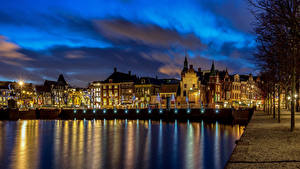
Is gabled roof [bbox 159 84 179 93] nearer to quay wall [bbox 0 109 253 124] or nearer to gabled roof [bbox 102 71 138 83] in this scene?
gabled roof [bbox 102 71 138 83]

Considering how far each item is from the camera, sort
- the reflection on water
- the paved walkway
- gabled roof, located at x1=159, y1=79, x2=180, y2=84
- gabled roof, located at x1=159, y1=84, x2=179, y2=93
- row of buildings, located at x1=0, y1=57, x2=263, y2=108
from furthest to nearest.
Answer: gabled roof, located at x1=159, y1=79, x2=180, y2=84 → gabled roof, located at x1=159, y1=84, x2=179, y2=93 → row of buildings, located at x1=0, y1=57, x2=263, y2=108 → the reflection on water → the paved walkway

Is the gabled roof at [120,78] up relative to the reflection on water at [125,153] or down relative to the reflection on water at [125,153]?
up

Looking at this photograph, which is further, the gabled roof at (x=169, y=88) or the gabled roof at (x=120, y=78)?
the gabled roof at (x=120, y=78)

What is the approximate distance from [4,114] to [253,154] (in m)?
95.4

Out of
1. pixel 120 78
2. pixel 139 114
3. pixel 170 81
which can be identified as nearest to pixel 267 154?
pixel 139 114

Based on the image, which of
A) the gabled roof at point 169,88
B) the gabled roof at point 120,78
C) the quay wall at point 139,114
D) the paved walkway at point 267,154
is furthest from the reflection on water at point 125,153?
the gabled roof at point 120,78

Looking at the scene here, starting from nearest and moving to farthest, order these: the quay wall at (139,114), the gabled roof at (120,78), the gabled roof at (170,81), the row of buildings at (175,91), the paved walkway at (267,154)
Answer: the paved walkway at (267,154)
the quay wall at (139,114)
the row of buildings at (175,91)
the gabled roof at (170,81)
the gabled roof at (120,78)

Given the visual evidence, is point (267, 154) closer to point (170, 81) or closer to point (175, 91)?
point (175, 91)

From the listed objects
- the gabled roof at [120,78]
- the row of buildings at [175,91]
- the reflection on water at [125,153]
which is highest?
the gabled roof at [120,78]

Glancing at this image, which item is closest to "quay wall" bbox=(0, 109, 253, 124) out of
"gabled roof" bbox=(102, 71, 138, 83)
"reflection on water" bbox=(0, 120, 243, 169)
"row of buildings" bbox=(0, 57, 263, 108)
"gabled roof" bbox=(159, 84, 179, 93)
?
"row of buildings" bbox=(0, 57, 263, 108)

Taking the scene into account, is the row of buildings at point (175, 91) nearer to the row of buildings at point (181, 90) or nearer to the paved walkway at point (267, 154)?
the row of buildings at point (181, 90)

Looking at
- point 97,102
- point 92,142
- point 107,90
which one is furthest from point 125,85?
point 92,142

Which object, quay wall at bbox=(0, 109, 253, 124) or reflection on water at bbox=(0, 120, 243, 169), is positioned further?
quay wall at bbox=(0, 109, 253, 124)

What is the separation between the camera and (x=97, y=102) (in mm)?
133125
